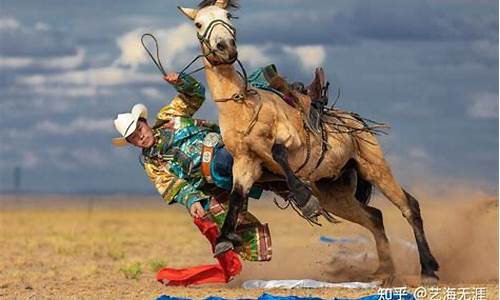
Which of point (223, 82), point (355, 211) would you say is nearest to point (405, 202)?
point (355, 211)

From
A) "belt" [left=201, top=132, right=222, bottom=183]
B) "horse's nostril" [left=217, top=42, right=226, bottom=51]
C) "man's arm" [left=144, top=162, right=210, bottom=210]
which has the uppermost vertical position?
"horse's nostril" [left=217, top=42, right=226, bottom=51]

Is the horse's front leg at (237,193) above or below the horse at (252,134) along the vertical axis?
below

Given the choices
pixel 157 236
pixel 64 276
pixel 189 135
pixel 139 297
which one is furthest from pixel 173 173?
pixel 157 236

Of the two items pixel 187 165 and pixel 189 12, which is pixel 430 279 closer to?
pixel 187 165

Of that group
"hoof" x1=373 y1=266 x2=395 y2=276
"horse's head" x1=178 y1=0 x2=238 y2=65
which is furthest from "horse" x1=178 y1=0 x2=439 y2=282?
"hoof" x1=373 y1=266 x2=395 y2=276

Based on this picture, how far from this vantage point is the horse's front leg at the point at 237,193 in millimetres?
11352

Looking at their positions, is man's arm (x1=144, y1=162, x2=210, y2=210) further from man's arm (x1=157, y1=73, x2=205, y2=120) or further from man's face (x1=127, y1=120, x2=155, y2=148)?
man's arm (x1=157, y1=73, x2=205, y2=120)

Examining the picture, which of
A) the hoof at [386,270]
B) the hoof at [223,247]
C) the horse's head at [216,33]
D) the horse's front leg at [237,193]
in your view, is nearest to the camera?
the horse's head at [216,33]

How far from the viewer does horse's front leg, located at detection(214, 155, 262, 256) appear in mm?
11352

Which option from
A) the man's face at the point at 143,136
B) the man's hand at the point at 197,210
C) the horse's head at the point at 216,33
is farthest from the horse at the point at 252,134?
the man's face at the point at 143,136

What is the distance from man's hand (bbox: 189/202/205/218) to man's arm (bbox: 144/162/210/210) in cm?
3

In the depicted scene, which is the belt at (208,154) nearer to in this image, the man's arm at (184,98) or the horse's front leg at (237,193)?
the man's arm at (184,98)

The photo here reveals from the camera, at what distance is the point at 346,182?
12953mm

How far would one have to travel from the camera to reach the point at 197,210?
39.5 feet
